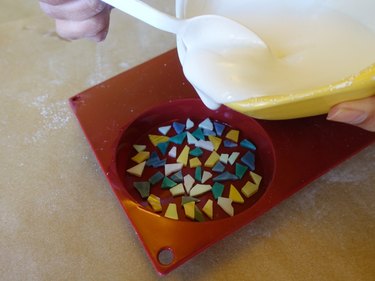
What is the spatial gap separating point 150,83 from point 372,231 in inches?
14.8

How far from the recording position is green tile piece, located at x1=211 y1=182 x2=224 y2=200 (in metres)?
0.53

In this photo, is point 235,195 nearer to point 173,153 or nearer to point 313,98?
point 173,153

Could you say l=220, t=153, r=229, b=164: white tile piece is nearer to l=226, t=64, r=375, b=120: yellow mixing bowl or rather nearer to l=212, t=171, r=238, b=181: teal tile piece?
l=212, t=171, r=238, b=181: teal tile piece

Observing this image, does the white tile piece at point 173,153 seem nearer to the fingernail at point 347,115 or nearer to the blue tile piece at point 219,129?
the blue tile piece at point 219,129

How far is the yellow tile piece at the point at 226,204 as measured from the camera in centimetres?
51

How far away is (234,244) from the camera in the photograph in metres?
0.49

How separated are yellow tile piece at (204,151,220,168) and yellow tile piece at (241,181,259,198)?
0.20 feet

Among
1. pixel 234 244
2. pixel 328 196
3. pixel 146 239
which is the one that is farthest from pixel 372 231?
pixel 146 239

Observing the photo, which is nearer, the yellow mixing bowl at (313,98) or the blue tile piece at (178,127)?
the yellow mixing bowl at (313,98)

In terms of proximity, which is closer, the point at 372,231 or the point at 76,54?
the point at 372,231

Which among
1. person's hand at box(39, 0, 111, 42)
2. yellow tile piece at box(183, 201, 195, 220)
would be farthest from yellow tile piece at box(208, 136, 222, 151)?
person's hand at box(39, 0, 111, 42)

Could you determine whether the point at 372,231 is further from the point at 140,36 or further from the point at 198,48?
the point at 140,36

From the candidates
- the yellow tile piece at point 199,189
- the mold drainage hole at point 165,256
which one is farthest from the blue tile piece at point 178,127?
the mold drainage hole at point 165,256

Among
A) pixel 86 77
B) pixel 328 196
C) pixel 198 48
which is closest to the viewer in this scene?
pixel 198 48
